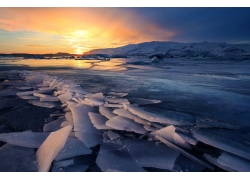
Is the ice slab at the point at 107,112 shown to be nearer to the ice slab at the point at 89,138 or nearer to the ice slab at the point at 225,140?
the ice slab at the point at 89,138

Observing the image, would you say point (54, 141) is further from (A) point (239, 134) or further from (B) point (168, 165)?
(A) point (239, 134)

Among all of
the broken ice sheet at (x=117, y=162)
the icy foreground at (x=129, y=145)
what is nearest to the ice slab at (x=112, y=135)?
the icy foreground at (x=129, y=145)

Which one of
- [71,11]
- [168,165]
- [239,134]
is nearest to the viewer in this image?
[168,165]

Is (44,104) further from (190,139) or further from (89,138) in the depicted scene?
(190,139)

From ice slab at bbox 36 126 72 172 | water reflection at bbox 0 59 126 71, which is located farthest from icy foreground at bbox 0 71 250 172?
water reflection at bbox 0 59 126 71
